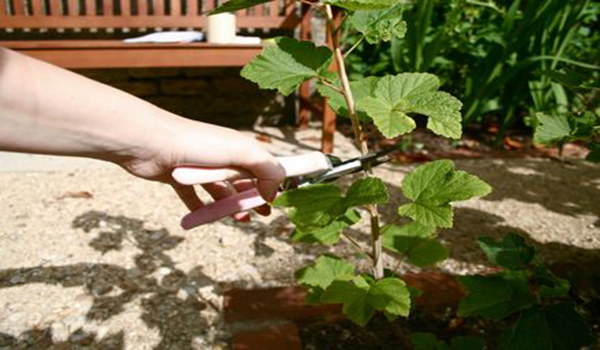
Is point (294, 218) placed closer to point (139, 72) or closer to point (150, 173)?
point (150, 173)

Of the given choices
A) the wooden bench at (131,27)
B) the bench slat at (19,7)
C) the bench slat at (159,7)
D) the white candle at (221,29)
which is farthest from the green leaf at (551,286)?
the bench slat at (19,7)

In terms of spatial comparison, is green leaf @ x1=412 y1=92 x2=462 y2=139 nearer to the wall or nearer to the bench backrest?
the bench backrest

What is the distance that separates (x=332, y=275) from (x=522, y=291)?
0.36 meters

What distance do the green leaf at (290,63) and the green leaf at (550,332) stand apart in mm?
563

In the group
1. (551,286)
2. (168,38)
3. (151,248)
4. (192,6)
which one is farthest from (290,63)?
(192,6)

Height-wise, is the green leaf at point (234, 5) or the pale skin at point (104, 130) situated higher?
the green leaf at point (234, 5)

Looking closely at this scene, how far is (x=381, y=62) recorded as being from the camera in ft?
11.0

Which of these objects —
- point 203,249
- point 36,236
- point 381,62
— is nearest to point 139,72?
point 381,62

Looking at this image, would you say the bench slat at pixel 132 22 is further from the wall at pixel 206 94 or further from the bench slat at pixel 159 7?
the wall at pixel 206 94

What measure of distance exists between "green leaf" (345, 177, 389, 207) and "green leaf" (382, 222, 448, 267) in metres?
0.33

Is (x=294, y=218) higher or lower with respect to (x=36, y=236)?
higher

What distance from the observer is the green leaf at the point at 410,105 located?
68 centimetres

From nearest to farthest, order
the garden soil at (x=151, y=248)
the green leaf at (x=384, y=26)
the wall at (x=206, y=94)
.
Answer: the green leaf at (x=384, y=26)
the garden soil at (x=151, y=248)
the wall at (x=206, y=94)

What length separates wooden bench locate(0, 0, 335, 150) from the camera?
107 inches
